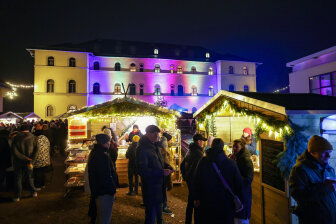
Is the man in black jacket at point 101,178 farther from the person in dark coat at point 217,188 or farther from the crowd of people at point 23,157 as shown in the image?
the crowd of people at point 23,157

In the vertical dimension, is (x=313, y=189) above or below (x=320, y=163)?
below

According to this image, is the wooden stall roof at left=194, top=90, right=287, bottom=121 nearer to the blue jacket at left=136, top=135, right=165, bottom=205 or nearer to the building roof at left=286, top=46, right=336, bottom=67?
the blue jacket at left=136, top=135, right=165, bottom=205

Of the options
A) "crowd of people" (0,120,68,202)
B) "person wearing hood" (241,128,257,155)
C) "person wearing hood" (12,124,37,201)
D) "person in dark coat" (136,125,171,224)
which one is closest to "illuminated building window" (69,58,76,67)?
"crowd of people" (0,120,68,202)

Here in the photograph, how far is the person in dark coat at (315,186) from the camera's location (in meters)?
2.44

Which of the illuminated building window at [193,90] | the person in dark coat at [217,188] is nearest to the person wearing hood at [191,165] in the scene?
the person in dark coat at [217,188]

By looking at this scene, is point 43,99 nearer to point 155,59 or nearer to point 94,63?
point 94,63

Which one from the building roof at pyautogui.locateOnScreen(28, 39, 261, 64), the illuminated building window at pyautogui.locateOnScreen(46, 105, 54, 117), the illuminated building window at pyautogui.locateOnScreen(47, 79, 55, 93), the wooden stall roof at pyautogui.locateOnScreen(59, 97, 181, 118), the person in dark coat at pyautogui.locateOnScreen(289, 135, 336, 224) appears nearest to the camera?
the person in dark coat at pyautogui.locateOnScreen(289, 135, 336, 224)

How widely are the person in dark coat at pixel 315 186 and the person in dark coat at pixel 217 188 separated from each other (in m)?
0.73

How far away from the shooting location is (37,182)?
21.6 feet

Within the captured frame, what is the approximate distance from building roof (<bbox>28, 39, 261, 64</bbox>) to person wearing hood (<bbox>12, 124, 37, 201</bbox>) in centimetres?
2978

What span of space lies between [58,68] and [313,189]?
34092mm

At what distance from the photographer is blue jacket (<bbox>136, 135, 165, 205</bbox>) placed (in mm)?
3473

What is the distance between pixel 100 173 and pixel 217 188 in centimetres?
186

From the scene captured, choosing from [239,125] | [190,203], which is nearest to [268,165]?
[190,203]
